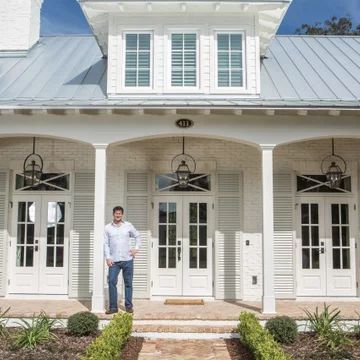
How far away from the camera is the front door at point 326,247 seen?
32.2ft

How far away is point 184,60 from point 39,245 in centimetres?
474

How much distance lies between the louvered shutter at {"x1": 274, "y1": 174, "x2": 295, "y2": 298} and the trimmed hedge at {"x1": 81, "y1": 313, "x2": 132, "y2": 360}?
3.98 metres

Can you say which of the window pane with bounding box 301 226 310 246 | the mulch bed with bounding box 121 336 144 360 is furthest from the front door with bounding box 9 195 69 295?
the window pane with bounding box 301 226 310 246

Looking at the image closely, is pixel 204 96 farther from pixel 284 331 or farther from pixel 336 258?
pixel 284 331

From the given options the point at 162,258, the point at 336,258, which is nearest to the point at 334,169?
the point at 336,258

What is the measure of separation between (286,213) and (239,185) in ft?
3.63

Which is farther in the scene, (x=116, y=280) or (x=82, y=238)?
(x=82, y=238)

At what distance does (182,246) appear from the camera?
9.90 metres

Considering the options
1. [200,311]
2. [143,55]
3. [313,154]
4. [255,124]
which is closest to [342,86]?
[313,154]

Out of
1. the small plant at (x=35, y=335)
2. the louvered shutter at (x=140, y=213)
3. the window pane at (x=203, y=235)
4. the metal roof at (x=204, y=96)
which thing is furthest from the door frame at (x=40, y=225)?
the small plant at (x=35, y=335)

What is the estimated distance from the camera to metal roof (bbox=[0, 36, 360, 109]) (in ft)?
27.7

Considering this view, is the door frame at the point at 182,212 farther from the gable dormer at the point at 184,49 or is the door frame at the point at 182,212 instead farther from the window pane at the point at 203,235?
the gable dormer at the point at 184,49

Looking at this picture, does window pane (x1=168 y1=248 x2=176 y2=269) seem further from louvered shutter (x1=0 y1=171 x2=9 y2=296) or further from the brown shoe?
louvered shutter (x1=0 y1=171 x2=9 y2=296)

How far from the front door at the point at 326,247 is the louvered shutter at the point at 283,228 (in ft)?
0.79
